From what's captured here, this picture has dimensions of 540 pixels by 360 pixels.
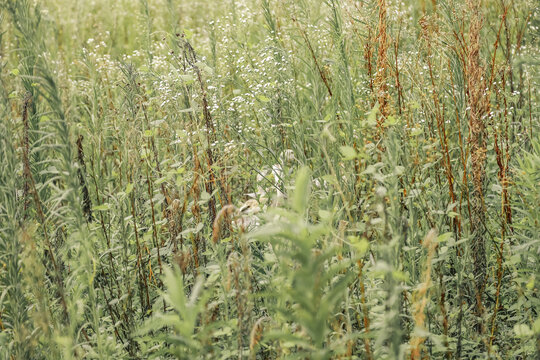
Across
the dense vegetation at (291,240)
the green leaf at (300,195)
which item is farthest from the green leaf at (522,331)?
the green leaf at (300,195)

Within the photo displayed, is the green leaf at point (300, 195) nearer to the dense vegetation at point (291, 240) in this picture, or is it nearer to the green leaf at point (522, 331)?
the dense vegetation at point (291, 240)

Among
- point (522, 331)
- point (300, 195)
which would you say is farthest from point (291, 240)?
point (522, 331)

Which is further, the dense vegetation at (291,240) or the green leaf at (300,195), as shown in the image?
the dense vegetation at (291,240)

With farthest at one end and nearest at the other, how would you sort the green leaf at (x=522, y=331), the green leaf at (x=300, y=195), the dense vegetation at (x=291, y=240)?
the green leaf at (x=522, y=331) → the dense vegetation at (x=291, y=240) → the green leaf at (x=300, y=195)

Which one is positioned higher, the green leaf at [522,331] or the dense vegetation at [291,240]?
the dense vegetation at [291,240]

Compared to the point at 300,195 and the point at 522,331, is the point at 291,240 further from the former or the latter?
the point at 522,331

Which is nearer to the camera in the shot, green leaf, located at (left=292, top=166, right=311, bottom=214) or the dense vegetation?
green leaf, located at (left=292, top=166, right=311, bottom=214)

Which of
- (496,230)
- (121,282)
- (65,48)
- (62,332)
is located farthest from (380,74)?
(65,48)

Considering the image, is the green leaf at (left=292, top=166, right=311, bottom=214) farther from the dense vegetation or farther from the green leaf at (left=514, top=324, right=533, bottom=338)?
the green leaf at (left=514, top=324, right=533, bottom=338)

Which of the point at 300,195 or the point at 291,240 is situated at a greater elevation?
the point at 300,195

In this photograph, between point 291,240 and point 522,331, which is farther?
point 522,331

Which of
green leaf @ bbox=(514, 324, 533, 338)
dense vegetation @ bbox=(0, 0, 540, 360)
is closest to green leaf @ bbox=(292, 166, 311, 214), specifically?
dense vegetation @ bbox=(0, 0, 540, 360)

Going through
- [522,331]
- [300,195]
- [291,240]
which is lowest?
[522,331]

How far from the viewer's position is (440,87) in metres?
3.12
